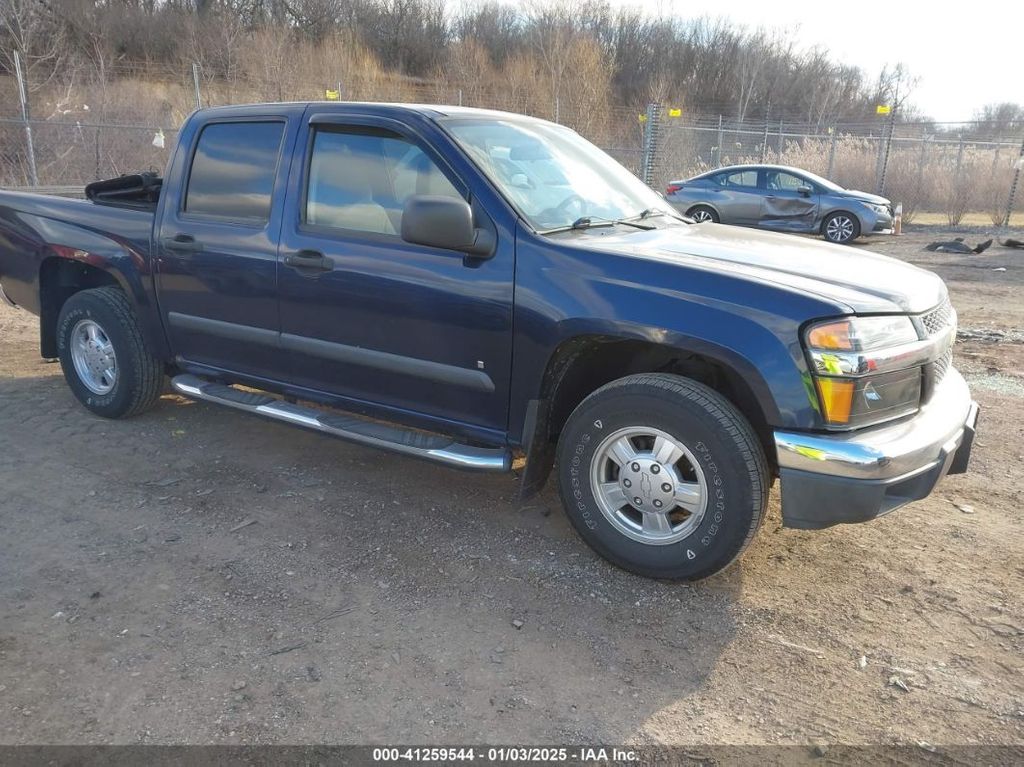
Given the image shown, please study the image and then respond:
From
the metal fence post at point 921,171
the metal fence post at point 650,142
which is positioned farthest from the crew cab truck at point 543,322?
the metal fence post at point 921,171

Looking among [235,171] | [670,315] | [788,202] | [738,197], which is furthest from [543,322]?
[788,202]

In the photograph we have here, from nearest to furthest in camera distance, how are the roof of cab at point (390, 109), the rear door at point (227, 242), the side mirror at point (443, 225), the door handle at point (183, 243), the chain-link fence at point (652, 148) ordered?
the side mirror at point (443, 225), the roof of cab at point (390, 109), the rear door at point (227, 242), the door handle at point (183, 243), the chain-link fence at point (652, 148)

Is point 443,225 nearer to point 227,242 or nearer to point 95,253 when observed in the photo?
point 227,242

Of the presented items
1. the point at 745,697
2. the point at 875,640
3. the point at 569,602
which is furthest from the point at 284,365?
the point at 875,640

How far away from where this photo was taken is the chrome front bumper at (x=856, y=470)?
8.92 ft

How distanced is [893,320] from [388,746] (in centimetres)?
231

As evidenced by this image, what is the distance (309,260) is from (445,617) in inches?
72.0

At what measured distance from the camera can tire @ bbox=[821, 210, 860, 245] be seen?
14375 millimetres

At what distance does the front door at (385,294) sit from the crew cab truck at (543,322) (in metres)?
0.01

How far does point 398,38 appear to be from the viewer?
3984 centimetres

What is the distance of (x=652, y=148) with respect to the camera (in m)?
17.7

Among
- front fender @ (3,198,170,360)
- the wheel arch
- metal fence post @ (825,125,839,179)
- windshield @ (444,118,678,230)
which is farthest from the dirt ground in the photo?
metal fence post @ (825,125,839,179)

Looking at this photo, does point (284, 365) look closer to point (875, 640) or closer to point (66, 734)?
point (66, 734)

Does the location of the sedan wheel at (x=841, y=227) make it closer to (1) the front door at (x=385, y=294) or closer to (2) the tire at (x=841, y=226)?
(2) the tire at (x=841, y=226)
